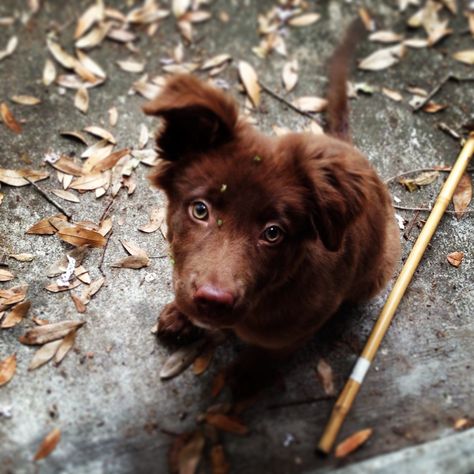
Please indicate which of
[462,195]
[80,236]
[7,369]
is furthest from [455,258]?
[7,369]

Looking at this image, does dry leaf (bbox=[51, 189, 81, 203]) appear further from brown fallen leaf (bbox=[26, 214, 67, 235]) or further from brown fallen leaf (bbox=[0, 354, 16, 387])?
brown fallen leaf (bbox=[0, 354, 16, 387])

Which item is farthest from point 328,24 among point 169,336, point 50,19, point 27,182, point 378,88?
point 169,336

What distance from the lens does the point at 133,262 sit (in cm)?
362

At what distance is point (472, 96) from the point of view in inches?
185

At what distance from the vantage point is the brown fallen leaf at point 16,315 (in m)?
3.30

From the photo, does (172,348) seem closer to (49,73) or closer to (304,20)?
(49,73)

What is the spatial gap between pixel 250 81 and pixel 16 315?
8.43ft

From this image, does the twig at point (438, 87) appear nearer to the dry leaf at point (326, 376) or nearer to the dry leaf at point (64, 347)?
the dry leaf at point (326, 376)

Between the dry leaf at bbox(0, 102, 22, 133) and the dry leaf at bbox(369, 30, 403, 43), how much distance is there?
303cm

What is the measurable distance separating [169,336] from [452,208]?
7.16 feet

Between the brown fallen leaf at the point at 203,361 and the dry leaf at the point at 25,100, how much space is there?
2385mm

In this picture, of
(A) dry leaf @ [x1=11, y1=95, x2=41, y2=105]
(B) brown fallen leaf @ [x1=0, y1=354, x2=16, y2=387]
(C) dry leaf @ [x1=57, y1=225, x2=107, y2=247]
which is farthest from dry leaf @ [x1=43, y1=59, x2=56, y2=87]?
(B) brown fallen leaf @ [x1=0, y1=354, x2=16, y2=387]

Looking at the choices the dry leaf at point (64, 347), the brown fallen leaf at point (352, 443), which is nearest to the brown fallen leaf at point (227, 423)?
the brown fallen leaf at point (352, 443)

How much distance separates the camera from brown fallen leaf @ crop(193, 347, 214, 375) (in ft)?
10.6
